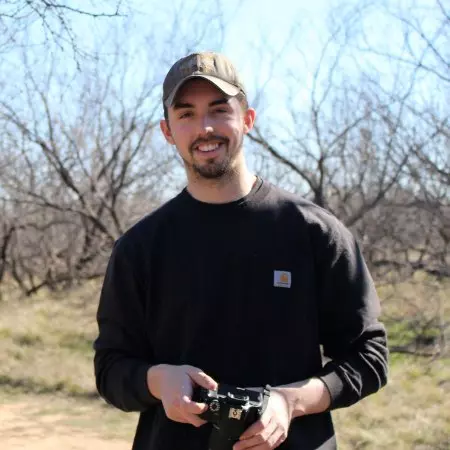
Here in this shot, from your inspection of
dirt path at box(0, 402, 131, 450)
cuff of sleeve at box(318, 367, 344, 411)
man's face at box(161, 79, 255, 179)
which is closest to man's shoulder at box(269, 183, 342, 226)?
man's face at box(161, 79, 255, 179)

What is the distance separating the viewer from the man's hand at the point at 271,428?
144 cm

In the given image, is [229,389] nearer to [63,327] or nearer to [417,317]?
[417,317]

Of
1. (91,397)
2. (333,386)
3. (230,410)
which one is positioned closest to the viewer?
(230,410)

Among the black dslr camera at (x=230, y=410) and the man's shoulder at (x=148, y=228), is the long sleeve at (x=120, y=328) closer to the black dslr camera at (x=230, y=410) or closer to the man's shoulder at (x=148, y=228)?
the man's shoulder at (x=148, y=228)

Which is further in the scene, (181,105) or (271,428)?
(181,105)

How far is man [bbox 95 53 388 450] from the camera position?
1.62m

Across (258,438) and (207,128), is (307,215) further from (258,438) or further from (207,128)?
(258,438)

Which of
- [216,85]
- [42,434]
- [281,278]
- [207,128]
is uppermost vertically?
[216,85]

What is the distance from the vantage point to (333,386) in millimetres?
1610

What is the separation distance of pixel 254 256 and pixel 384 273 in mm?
8210

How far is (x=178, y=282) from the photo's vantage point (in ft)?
5.50

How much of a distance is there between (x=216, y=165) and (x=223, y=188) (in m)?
0.07

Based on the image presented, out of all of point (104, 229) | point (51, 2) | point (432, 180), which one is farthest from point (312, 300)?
point (104, 229)

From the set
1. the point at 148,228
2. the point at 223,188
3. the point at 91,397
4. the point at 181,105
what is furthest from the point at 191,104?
the point at 91,397
